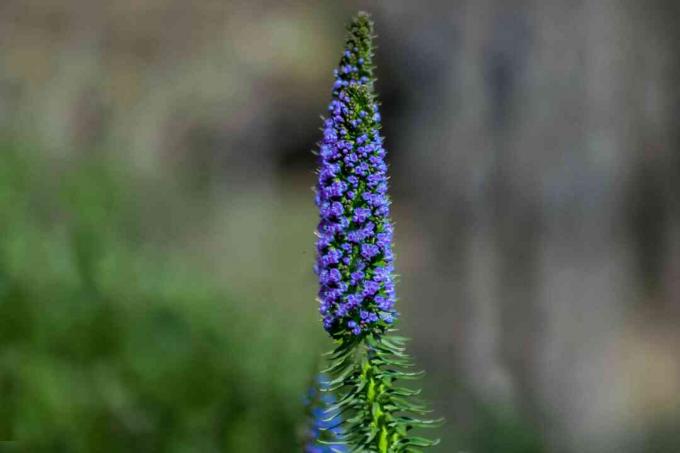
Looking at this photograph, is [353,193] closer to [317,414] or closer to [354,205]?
[354,205]

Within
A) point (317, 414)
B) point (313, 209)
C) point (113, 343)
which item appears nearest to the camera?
point (317, 414)

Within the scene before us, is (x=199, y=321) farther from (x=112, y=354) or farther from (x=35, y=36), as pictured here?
(x=35, y=36)

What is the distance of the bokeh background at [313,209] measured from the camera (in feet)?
10.9

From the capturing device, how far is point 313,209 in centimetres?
558

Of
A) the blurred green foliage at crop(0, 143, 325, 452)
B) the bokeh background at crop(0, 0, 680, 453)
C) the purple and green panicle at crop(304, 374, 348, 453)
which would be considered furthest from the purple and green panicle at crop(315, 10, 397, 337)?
the bokeh background at crop(0, 0, 680, 453)

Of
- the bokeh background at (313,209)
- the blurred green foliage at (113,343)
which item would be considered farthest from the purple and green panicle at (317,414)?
the bokeh background at (313,209)

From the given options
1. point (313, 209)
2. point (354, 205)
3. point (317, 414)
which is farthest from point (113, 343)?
point (313, 209)

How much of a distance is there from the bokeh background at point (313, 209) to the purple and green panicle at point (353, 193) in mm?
1662

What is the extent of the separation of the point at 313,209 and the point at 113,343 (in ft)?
8.37

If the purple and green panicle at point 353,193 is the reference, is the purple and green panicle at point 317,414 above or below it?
Result: below

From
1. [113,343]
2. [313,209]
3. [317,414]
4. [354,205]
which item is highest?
[313,209]

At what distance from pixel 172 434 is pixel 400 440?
4.85ft

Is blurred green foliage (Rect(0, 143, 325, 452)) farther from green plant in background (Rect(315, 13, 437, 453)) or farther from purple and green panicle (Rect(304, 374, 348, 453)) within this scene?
green plant in background (Rect(315, 13, 437, 453))

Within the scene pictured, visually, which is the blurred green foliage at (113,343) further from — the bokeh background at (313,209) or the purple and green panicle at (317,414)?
the purple and green panicle at (317,414)
